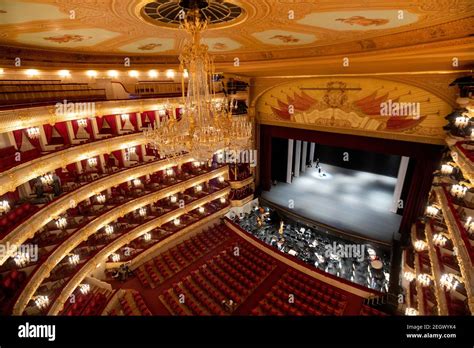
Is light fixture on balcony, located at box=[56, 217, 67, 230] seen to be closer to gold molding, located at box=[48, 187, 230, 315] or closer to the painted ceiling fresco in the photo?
gold molding, located at box=[48, 187, 230, 315]

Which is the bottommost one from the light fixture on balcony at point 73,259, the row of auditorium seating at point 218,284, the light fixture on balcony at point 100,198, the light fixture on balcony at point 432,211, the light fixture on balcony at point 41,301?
the row of auditorium seating at point 218,284

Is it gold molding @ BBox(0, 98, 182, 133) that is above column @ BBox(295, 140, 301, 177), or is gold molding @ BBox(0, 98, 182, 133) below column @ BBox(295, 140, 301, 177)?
above

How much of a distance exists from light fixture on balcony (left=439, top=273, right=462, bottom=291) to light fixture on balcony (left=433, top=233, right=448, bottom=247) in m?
1.99

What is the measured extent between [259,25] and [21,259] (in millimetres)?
12534

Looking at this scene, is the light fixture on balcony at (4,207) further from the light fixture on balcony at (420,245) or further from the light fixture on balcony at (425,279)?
the light fixture on balcony at (420,245)

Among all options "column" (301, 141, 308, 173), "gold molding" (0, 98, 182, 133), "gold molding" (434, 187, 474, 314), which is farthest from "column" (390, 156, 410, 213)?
"gold molding" (0, 98, 182, 133)

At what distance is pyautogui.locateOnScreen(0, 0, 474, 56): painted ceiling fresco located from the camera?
17.4ft

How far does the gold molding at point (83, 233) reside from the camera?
29.1 ft

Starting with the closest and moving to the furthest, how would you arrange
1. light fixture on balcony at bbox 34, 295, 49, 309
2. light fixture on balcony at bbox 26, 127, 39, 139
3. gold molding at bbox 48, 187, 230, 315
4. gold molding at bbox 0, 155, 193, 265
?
gold molding at bbox 0, 155, 193, 265 → light fixture on balcony at bbox 34, 295, 49, 309 → gold molding at bbox 48, 187, 230, 315 → light fixture on balcony at bbox 26, 127, 39, 139

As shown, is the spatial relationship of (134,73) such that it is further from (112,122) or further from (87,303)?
(87,303)

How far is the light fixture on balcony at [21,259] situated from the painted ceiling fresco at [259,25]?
8075 millimetres

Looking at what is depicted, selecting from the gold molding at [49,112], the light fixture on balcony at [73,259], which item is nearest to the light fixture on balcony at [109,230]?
the light fixture on balcony at [73,259]

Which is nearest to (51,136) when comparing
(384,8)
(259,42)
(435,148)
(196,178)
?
(196,178)

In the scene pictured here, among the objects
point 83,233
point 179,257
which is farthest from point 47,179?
point 179,257
